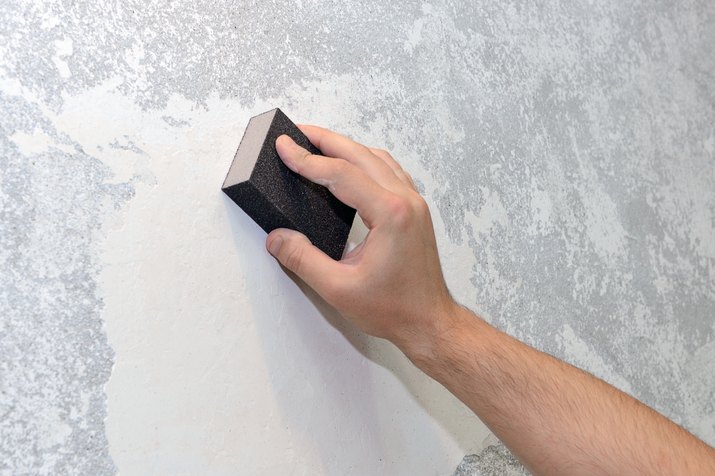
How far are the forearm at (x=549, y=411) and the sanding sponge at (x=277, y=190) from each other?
21 centimetres

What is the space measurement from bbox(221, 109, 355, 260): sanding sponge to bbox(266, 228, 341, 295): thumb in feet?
0.05

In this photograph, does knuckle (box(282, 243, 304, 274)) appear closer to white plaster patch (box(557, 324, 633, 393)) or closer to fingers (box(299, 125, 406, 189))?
fingers (box(299, 125, 406, 189))

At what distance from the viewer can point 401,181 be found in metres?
0.95

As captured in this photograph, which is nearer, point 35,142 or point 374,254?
point 35,142

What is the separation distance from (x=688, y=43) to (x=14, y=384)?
2.02 metres

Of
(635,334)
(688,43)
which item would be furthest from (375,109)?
(688,43)

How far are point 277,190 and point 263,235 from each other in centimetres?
A: 10

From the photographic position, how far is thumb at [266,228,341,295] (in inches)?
34.9

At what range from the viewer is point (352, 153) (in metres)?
0.94

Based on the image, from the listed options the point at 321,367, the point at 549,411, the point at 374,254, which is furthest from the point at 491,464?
the point at 374,254

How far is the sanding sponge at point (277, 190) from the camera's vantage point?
873 millimetres

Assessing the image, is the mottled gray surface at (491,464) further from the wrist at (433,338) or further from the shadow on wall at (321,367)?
the wrist at (433,338)

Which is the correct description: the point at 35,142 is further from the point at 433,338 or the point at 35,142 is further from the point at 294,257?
the point at 433,338

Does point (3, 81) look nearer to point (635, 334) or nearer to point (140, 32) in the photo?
point (140, 32)
